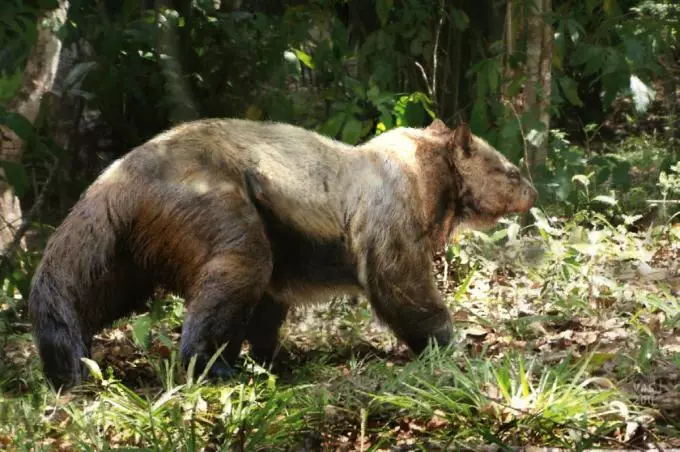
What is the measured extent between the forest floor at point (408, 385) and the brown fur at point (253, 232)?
0.94ft

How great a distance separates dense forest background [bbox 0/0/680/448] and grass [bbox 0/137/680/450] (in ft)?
0.31

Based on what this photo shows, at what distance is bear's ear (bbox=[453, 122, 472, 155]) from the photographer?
6.39 m

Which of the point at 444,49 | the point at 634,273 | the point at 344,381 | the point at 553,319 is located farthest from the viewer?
the point at 444,49

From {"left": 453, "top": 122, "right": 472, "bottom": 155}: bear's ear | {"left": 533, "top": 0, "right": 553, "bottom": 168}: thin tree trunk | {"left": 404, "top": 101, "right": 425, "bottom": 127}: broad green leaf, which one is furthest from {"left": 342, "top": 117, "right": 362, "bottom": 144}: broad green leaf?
{"left": 533, "top": 0, "right": 553, "bottom": 168}: thin tree trunk

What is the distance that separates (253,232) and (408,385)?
1.35 meters

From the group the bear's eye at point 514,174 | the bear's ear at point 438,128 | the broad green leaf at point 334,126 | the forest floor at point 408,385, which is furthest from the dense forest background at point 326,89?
the bear's ear at point 438,128

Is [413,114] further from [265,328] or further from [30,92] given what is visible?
[30,92]

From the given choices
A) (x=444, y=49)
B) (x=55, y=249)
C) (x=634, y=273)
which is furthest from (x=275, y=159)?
(x=444, y=49)

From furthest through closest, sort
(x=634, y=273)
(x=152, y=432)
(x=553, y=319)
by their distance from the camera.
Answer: (x=634, y=273) < (x=553, y=319) < (x=152, y=432)

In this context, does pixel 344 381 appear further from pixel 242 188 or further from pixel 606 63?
pixel 606 63

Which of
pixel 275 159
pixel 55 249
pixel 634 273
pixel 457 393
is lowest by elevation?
pixel 634 273

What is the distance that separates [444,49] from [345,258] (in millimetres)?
4653

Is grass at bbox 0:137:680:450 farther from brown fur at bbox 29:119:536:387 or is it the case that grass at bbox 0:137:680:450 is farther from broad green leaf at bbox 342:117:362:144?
broad green leaf at bbox 342:117:362:144

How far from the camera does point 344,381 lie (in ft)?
16.0
